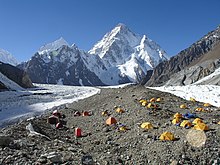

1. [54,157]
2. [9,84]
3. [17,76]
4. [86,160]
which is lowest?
[86,160]

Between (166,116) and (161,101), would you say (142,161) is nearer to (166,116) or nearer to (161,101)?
(166,116)

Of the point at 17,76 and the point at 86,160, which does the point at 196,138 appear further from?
the point at 17,76

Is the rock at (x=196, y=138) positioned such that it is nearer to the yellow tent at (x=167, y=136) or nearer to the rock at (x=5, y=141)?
the yellow tent at (x=167, y=136)

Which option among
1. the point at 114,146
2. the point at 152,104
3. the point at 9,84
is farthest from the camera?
the point at 9,84

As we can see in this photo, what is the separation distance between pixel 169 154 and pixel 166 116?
6.48m

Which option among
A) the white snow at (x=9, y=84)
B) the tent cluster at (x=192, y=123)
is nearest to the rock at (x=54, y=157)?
the tent cluster at (x=192, y=123)

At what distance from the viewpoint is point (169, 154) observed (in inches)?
398

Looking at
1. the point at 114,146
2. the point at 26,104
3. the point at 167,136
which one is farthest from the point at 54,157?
the point at 26,104

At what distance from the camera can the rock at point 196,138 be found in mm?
10547

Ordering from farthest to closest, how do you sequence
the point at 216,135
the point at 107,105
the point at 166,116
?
the point at 107,105 → the point at 166,116 → the point at 216,135

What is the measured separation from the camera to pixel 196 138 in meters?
10.8

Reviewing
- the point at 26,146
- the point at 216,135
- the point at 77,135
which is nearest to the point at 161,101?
the point at 77,135

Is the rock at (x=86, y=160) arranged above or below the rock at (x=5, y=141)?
below

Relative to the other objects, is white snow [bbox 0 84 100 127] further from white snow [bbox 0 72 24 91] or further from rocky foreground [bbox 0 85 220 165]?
white snow [bbox 0 72 24 91]
